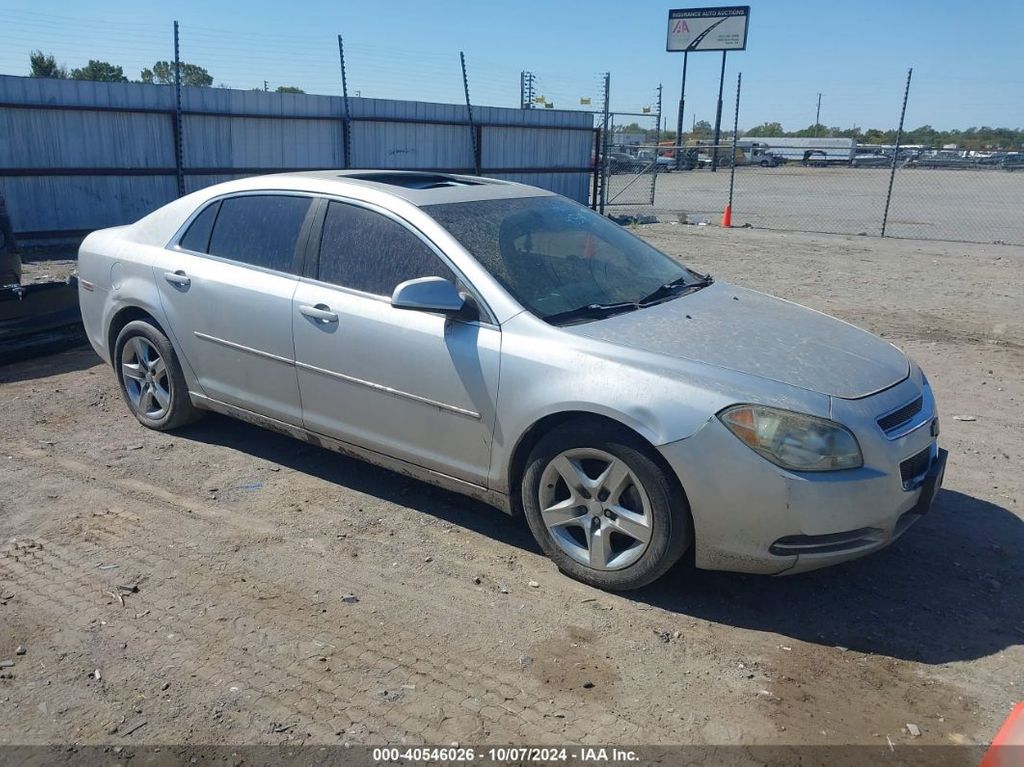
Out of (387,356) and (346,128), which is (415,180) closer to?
(387,356)

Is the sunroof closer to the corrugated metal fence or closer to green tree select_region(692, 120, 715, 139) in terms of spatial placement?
the corrugated metal fence

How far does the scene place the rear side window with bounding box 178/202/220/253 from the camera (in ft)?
16.8

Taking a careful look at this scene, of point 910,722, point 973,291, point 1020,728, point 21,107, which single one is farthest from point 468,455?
point 21,107

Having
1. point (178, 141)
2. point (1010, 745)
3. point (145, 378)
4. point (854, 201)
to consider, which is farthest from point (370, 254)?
point (854, 201)

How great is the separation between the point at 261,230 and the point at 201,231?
0.53 meters

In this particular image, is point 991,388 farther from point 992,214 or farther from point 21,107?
point 992,214

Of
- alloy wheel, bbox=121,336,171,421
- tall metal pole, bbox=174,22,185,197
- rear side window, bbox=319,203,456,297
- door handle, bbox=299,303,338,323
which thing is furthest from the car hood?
tall metal pole, bbox=174,22,185,197

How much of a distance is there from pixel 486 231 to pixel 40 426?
11.3ft

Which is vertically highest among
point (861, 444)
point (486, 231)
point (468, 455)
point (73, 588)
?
point (486, 231)

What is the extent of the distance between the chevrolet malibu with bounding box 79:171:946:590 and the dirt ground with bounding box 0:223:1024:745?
0.32 meters

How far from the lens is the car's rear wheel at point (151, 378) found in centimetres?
528

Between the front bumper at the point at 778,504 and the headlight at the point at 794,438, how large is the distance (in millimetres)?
35

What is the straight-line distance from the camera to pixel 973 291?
10891 millimetres

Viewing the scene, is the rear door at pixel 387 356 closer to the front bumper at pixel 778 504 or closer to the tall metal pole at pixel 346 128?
the front bumper at pixel 778 504
